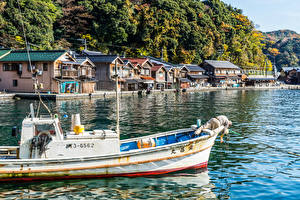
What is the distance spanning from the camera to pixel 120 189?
521 inches

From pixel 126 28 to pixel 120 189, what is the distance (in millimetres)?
83066

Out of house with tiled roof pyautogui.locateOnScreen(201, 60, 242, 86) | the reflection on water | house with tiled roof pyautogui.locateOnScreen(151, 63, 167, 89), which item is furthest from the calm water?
house with tiled roof pyautogui.locateOnScreen(201, 60, 242, 86)

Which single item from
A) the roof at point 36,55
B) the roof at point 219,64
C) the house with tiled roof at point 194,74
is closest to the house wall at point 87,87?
the roof at point 36,55

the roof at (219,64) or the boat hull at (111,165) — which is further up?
the roof at (219,64)

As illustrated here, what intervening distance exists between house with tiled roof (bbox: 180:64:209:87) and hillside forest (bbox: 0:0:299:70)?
7.80 metres

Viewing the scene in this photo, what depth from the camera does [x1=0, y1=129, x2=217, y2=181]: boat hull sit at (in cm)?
1342

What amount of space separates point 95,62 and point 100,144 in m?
55.0

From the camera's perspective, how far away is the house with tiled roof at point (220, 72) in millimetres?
103438

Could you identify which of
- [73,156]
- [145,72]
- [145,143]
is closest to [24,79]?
[145,72]

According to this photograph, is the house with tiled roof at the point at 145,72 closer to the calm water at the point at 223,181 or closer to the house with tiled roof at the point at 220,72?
the house with tiled roof at the point at 220,72

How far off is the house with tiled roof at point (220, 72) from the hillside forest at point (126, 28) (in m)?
5.98

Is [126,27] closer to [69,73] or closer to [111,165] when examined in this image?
[69,73]

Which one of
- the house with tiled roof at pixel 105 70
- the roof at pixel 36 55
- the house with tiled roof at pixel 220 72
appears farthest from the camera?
the house with tiled roof at pixel 220 72

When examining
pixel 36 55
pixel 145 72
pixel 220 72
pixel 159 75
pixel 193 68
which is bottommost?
pixel 159 75
